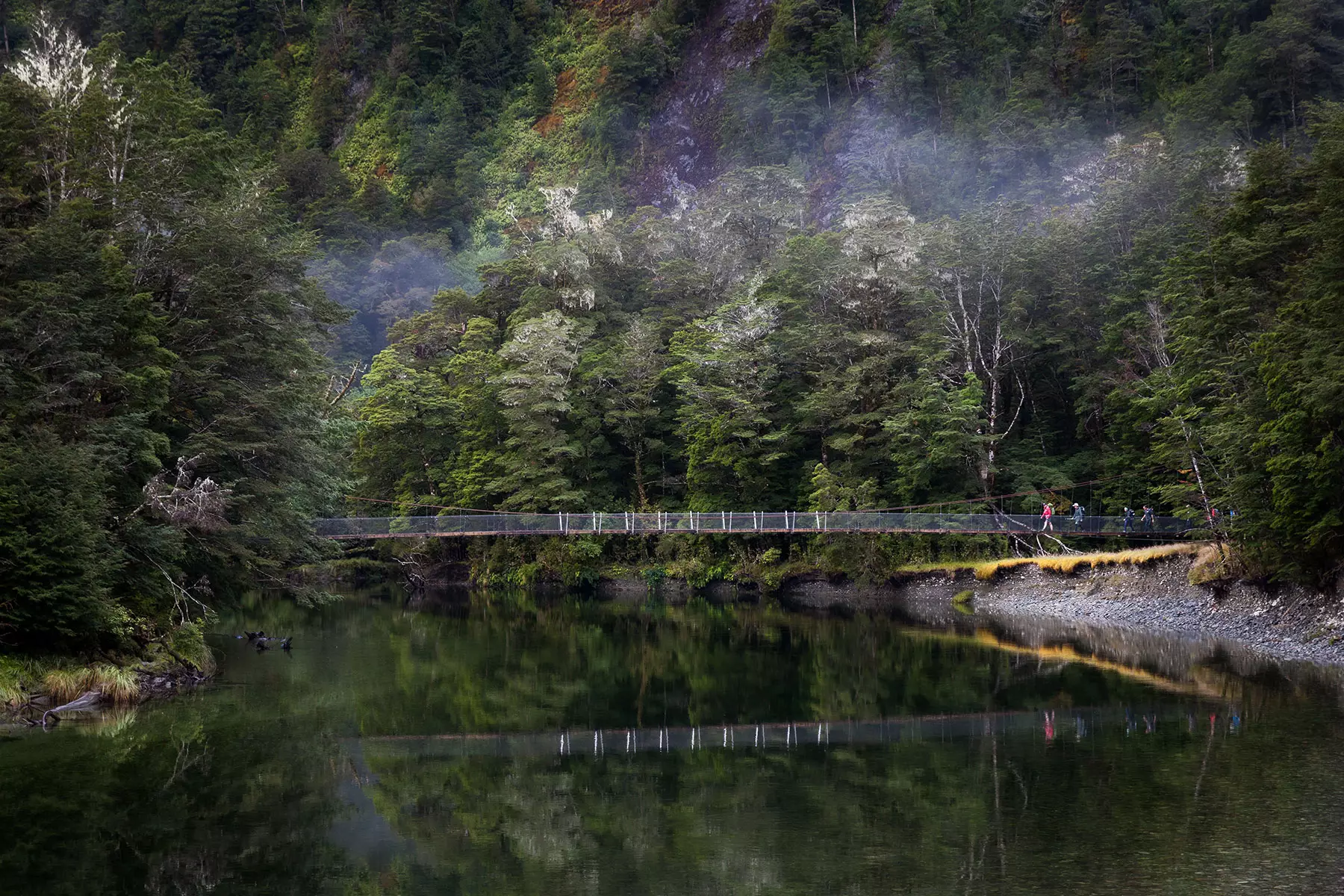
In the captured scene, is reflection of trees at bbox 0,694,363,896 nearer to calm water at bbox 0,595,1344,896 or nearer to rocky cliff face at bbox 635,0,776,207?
calm water at bbox 0,595,1344,896

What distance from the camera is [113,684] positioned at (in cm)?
1658

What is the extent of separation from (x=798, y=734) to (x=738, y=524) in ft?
58.8

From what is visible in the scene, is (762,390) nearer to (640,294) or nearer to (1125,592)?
(640,294)

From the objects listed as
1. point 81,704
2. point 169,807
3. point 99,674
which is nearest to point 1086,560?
point 99,674

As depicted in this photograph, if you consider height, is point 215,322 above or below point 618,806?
above

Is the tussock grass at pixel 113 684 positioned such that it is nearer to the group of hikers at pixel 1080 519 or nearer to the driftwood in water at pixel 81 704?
the driftwood in water at pixel 81 704

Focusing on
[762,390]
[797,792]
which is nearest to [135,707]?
[797,792]

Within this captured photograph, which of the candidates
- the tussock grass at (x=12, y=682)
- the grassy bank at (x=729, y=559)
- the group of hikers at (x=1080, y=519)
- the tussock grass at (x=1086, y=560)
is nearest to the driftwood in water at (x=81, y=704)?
the tussock grass at (x=12, y=682)

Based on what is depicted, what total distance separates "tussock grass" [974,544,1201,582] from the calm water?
6.61m

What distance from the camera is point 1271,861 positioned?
28.8 ft

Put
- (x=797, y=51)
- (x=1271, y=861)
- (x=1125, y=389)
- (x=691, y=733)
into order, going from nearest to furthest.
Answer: (x=1271, y=861), (x=691, y=733), (x=1125, y=389), (x=797, y=51)

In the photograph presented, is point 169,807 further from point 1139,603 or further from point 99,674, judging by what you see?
point 1139,603

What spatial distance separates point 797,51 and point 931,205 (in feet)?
58.2

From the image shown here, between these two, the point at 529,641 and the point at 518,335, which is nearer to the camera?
the point at 529,641
